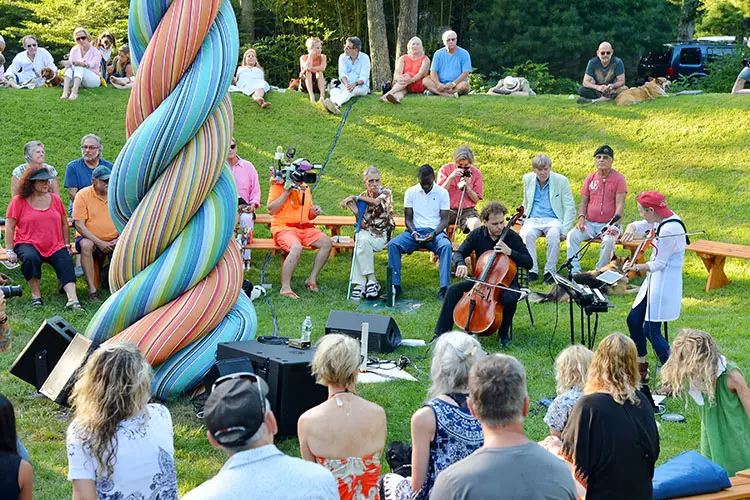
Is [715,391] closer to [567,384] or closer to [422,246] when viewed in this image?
[567,384]

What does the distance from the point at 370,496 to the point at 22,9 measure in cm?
2008

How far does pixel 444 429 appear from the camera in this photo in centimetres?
401

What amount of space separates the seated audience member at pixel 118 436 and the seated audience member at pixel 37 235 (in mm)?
5492

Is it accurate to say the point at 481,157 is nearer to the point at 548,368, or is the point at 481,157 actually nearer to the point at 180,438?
the point at 548,368

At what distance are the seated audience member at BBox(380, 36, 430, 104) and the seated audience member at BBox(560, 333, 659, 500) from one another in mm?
10003

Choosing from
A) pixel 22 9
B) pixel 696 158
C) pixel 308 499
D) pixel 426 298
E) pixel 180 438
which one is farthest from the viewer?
pixel 22 9

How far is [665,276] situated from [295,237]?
427 cm

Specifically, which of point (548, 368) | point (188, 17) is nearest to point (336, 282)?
point (548, 368)

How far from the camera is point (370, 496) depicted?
13.6 feet

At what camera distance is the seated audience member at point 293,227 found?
9.86 meters

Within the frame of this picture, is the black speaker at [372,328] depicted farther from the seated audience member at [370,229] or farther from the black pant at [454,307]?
the seated audience member at [370,229]

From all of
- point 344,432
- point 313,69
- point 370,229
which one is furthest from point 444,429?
point 313,69

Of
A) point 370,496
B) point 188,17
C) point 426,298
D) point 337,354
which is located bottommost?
point 426,298

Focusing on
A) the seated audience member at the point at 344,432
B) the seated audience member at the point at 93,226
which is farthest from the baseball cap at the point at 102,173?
the seated audience member at the point at 344,432
